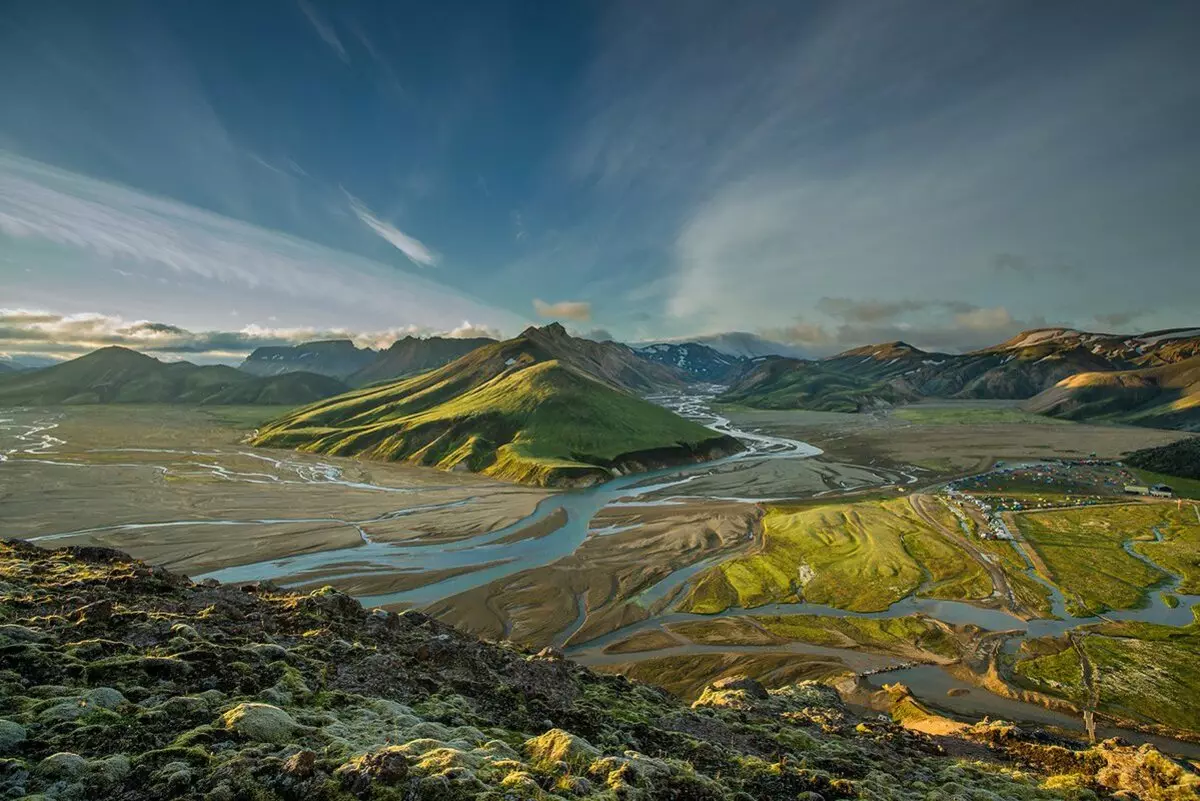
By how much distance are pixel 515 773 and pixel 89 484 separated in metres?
174

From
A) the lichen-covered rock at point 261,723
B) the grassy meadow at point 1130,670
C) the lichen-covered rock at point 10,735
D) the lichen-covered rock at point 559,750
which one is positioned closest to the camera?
the lichen-covered rock at point 10,735

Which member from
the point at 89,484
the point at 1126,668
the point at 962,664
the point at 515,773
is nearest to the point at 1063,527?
the point at 1126,668

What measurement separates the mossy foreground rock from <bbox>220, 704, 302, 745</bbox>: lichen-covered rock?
56mm

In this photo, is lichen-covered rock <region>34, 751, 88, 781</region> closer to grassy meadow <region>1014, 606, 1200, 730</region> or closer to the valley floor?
the valley floor

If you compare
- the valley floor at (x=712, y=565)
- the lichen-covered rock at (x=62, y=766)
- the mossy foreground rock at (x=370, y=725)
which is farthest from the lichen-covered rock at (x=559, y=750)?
the valley floor at (x=712, y=565)

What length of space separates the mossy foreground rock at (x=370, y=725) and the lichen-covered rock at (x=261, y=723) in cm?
6

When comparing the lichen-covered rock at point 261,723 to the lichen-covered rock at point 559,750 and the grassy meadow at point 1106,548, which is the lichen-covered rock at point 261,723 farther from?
the grassy meadow at point 1106,548

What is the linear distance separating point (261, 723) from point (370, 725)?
4045 millimetres

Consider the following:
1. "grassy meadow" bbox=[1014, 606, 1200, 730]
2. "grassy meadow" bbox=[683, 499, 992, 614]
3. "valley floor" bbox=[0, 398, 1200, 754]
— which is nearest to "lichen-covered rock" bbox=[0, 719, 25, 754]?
"valley floor" bbox=[0, 398, 1200, 754]

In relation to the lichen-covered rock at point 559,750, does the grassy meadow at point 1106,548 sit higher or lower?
lower

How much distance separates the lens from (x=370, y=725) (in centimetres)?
1784

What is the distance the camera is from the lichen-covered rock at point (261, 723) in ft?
48.1

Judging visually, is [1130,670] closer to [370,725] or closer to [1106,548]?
[1106,548]

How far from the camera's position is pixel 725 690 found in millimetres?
35562
